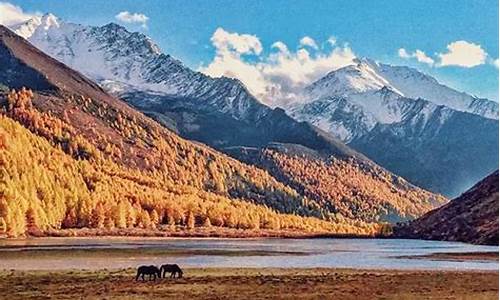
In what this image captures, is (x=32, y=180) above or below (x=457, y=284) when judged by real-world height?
above

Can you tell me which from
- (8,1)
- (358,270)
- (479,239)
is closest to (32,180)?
(8,1)

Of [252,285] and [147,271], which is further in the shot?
[147,271]

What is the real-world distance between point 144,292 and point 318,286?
1108 centimetres

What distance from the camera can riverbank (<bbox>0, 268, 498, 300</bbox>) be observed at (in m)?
46.0

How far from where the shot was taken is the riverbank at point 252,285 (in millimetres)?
46031

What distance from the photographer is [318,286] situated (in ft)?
170

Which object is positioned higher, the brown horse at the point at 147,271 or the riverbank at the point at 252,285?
the brown horse at the point at 147,271

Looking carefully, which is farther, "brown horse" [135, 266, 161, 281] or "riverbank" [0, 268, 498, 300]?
"brown horse" [135, 266, 161, 281]

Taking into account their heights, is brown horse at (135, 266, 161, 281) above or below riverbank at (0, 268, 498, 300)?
above

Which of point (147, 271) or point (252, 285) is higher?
point (147, 271)

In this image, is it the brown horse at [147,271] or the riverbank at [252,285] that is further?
the brown horse at [147,271]

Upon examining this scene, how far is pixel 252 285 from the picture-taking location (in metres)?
51.8

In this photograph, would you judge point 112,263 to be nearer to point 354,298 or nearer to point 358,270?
point 358,270

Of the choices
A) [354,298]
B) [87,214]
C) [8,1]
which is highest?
[8,1]
